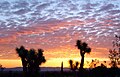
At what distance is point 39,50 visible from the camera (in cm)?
5291

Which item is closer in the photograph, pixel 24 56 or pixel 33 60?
pixel 33 60

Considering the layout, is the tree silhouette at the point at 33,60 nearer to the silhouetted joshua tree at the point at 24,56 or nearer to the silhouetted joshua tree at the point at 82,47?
the silhouetted joshua tree at the point at 24,56

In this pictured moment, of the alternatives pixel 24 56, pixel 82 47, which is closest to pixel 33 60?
pixel 24 56

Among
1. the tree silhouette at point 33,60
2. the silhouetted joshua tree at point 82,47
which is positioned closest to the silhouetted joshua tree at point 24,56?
the tree silhouette at point 33,60

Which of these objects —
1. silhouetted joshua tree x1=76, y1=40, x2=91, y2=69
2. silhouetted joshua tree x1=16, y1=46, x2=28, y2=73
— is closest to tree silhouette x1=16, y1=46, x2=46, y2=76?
silhouetted joshua tree x1=16, y1=46, x2=28, y2=73

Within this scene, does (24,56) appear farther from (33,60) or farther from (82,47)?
(82,47)

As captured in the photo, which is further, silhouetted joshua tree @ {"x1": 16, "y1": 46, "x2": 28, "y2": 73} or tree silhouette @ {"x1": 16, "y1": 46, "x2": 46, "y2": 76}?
silhouetted joshua tree @ {"x1": 16, "y1": 46, "x2": 28, "y2": 73}

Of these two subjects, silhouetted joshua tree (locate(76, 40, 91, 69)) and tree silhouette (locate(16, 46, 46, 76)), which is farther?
silhouetted joshua tree (locate(76, 40, 91, 69))

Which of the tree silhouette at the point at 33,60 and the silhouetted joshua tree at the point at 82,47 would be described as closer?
the tree silhouette at the point at 33,60

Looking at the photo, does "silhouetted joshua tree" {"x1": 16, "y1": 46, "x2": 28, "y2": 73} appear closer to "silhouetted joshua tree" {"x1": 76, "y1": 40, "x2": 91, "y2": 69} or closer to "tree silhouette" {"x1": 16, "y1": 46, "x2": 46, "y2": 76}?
"tree silhouette" {"x1": 16, "y1": 46, "x2": 46, "y2": 76}

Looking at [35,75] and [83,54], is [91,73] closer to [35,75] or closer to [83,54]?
[83,54]

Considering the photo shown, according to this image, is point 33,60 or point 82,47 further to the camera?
point 82,47

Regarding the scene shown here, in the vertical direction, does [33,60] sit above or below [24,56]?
below

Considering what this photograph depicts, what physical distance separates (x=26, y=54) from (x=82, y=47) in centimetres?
963
